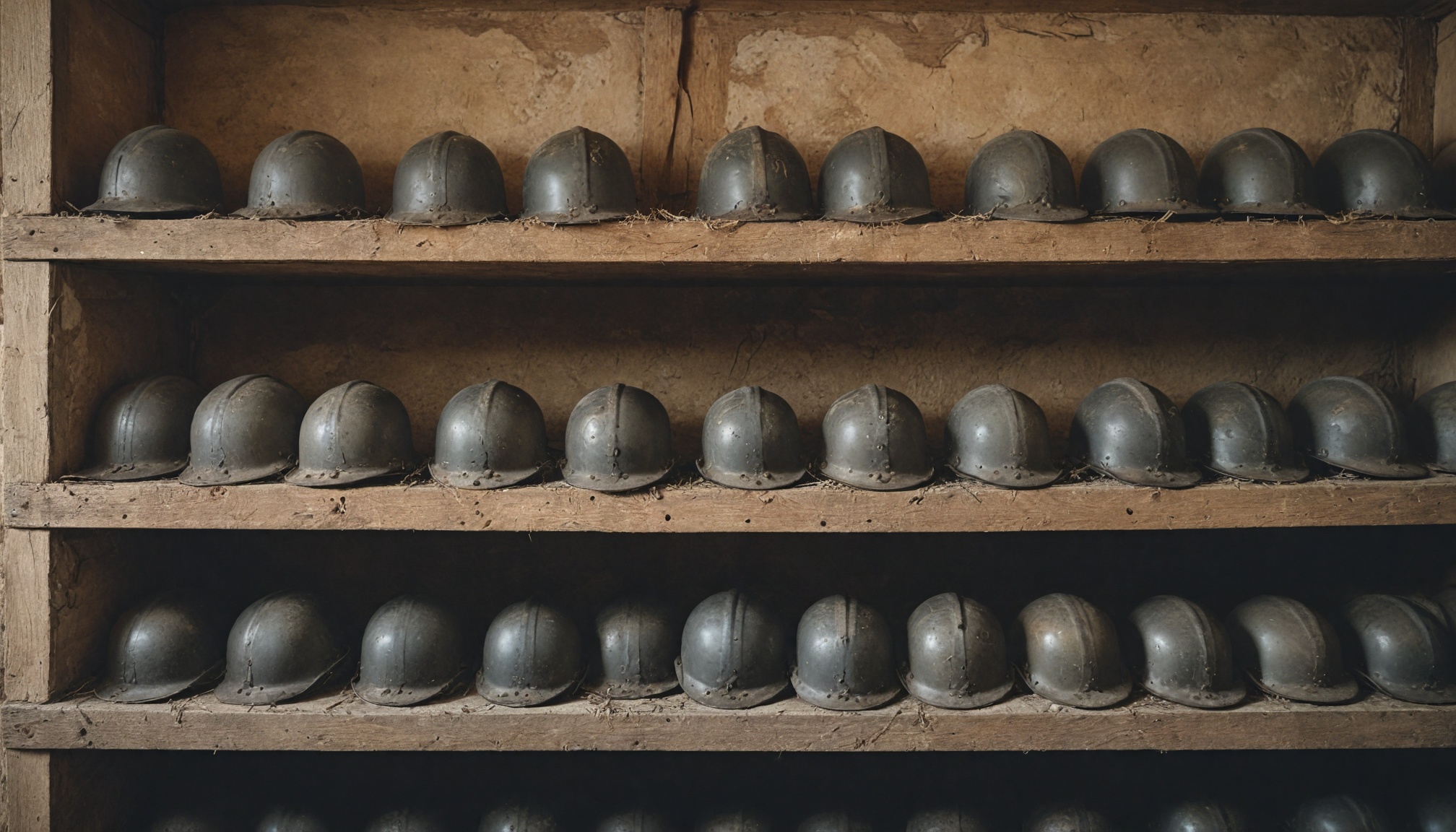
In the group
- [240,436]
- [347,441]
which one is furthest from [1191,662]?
→ [240,436]

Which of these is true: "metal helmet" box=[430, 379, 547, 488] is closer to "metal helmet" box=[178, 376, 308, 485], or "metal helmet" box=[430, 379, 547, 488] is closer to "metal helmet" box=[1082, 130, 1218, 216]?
"metal helmet" box=[178, 376, 308, 485]

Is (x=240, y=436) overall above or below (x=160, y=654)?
above

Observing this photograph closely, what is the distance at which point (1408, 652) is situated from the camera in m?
2.76

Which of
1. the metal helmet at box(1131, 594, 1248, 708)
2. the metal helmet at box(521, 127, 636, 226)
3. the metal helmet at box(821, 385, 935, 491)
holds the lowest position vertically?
the metal helmet at box(1131, 594, 1248, 708)

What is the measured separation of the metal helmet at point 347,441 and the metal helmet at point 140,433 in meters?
0.51

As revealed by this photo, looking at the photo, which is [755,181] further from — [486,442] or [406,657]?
[406,657]

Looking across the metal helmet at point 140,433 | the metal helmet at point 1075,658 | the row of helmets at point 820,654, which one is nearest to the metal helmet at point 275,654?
the row of helmets at point 820,654

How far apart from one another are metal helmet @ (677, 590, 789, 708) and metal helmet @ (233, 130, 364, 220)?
215 centimetres

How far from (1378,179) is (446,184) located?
3.69 meters

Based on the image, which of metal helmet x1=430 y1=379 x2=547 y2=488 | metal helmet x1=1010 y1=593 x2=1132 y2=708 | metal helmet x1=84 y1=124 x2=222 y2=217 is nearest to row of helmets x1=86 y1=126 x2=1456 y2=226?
metal helmet x1=84 y1=124 x2=222 y2=217

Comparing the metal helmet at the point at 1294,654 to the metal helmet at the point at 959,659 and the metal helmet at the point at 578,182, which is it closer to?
the metal helmet at the point at 959,659

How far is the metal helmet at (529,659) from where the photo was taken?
9.05ft

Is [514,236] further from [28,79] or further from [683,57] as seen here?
[28,79]

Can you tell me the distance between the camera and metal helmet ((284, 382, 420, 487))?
2711mm
